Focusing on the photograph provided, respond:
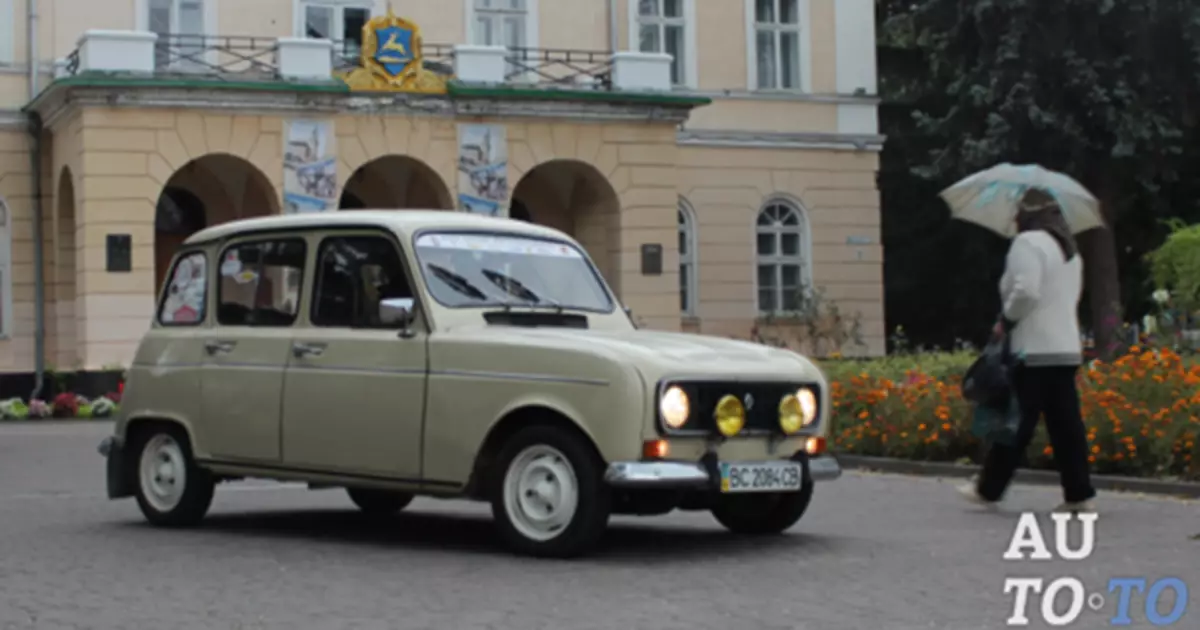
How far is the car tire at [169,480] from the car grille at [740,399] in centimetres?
351

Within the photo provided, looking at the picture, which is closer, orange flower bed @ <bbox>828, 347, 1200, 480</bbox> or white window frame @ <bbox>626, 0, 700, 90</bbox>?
orange flower bed @ <bbox>828, 347, 1200, 480</bbox>

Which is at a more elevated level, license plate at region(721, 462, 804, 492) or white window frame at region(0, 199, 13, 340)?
white window frame at region(0, 199, 13, 340)

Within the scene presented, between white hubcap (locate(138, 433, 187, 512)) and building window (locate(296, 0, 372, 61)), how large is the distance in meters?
22.2

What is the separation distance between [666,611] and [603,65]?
27.1 meters

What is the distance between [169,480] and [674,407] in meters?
3.80

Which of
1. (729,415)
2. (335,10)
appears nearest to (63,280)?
(335,10)

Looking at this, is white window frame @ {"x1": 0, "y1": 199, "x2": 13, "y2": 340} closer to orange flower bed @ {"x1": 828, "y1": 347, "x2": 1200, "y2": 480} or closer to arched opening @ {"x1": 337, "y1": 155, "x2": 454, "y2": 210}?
arched opening @ {"x1": 337, "y1": 155, "x2": 454, "y2": 210}

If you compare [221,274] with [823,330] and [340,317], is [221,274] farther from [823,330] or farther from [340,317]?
[823,330]

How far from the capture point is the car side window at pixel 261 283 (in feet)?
40.1

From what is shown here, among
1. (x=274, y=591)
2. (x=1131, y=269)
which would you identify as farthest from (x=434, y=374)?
(x=1131, y=269)

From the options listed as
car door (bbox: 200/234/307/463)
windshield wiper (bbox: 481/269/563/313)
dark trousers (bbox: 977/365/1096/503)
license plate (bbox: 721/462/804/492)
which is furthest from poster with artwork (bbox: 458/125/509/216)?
license plate (bbox: 721/462/804/492)

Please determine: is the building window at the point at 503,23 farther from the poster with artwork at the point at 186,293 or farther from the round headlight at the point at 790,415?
the round headlight at the point at 790,415

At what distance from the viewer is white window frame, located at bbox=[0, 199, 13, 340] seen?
3338 centimetres

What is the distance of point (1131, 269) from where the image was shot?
147ft
